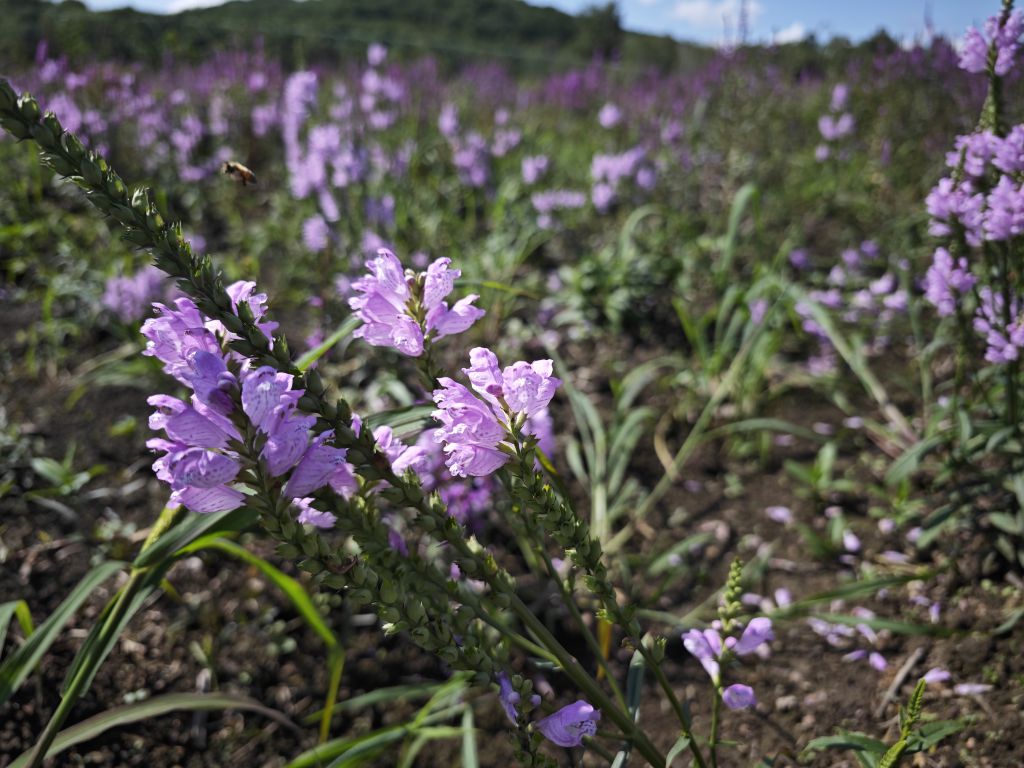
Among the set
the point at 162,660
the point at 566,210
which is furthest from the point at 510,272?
the point at 162,660

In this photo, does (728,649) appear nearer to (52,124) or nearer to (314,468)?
(314,468)

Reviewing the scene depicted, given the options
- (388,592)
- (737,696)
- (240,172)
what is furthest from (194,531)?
(240,172)

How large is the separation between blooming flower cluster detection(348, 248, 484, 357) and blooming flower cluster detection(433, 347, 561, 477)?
0.14m

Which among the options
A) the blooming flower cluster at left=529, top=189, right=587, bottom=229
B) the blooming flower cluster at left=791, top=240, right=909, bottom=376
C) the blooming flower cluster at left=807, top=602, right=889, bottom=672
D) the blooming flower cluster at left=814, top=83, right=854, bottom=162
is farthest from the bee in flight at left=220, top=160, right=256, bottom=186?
the blooming flower cluster at left=814, top=83, right=854, bottom=162

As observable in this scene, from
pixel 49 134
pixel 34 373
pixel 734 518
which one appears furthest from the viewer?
pixel 34 373

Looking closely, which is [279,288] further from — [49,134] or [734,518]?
[49,134]

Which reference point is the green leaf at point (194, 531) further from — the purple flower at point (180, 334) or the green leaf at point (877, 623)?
the green leaf at point (877, 623)

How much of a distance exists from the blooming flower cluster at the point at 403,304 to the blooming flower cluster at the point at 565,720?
1.69 feet

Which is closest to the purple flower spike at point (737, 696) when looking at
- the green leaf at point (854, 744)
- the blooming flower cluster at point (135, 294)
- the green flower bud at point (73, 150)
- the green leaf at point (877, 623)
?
the green leaf at point (854, 744)

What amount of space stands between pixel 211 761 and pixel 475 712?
2.34ft

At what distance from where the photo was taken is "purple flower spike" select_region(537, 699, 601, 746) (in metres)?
1.01

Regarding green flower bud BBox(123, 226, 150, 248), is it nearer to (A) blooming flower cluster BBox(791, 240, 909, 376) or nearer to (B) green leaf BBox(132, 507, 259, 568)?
(B) green leaf BBox(132, 507, 259, 568)

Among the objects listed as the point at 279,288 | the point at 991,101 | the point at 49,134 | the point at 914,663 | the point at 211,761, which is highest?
the point at 991,101

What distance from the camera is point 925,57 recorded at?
6.29 metres
